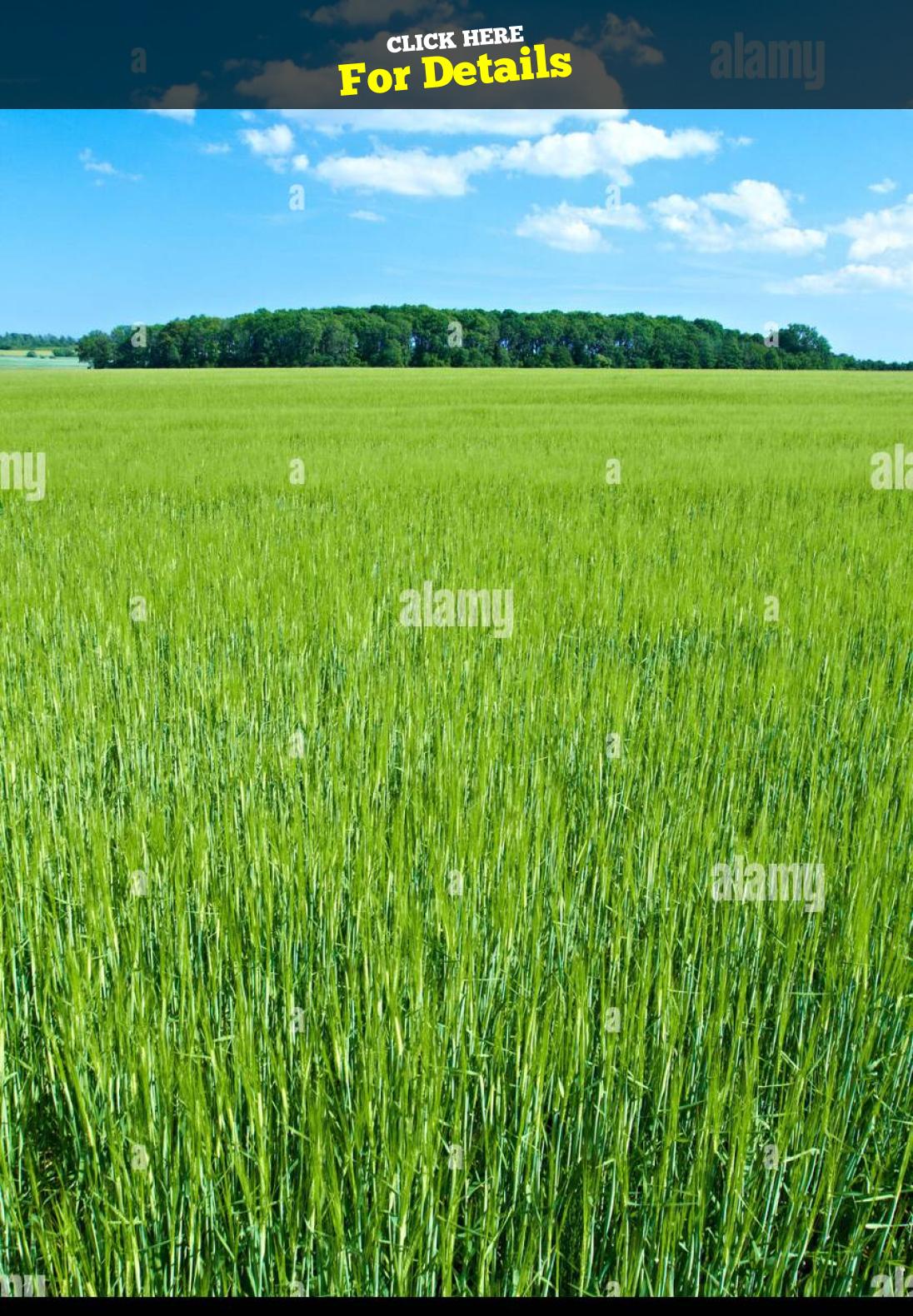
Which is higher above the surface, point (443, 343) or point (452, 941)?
point (443, 343)

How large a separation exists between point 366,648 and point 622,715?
98cm

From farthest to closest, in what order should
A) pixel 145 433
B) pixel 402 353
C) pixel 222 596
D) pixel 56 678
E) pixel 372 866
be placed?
pixel 402 353 < pixel 145 433 < pixel 222 596 < pixel 56 678 < pixel 372 866

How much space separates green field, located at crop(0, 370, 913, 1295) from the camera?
1050mm

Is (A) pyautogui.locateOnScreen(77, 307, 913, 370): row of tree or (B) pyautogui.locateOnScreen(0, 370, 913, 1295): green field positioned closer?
(B) pyautogui.locateOnScreen(0, 370, 913, 1295): green field

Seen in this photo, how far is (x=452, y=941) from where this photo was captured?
54.4 inches

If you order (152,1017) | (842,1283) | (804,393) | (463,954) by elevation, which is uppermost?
(804,393)

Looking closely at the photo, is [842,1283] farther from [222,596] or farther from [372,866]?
[222,596]

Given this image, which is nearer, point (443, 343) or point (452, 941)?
point (452, 941)

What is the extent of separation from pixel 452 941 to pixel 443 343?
4224cm

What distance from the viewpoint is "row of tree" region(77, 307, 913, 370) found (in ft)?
133

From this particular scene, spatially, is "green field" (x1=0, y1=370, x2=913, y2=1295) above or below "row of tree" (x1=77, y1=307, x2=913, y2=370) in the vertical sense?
below

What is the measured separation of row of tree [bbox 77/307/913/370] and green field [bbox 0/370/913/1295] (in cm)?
3868

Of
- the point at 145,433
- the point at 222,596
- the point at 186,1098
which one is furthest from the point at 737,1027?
the point at 145,433

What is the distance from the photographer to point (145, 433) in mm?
9938
